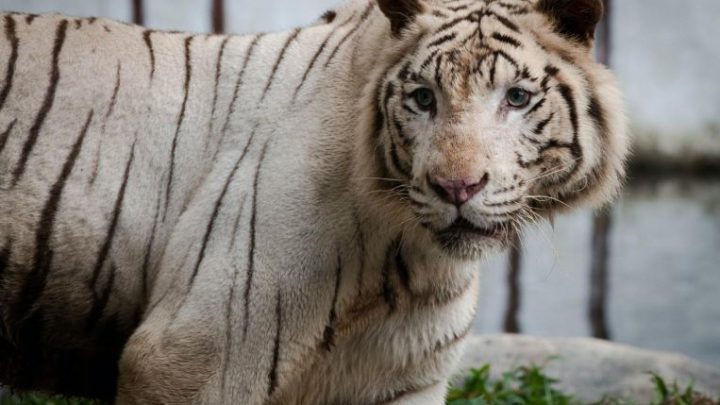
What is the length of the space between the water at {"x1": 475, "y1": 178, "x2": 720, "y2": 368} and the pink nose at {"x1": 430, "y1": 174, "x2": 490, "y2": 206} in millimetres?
3488

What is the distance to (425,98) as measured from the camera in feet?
7.98

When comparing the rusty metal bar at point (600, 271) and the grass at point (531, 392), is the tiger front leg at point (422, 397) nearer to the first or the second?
the grass at point (531, 392)

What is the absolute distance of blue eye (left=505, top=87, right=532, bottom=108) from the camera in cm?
239

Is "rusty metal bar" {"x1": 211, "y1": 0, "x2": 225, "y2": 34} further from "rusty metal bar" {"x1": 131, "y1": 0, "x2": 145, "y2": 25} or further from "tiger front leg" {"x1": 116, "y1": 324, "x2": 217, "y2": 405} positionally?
"tiger front leg" {"x1": 116, "y1": 324, "x2": 217, "y2": 405}

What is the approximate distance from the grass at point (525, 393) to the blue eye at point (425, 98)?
156 cm

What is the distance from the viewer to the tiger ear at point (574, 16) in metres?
2.46

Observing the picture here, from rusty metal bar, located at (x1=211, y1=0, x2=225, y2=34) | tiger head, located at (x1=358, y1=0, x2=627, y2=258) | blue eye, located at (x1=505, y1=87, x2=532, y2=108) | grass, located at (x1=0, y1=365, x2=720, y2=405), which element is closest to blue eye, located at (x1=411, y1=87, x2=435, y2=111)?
tiger head, located at (x1=358, y1=0, x2=627, y2=258)

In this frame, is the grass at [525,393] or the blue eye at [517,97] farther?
the grass at [525,393]

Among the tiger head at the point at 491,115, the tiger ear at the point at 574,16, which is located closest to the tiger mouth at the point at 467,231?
the tiger head at the point at 491,115

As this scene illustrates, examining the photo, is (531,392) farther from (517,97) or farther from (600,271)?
(600,271)

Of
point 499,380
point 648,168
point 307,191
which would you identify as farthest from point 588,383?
point 307,191

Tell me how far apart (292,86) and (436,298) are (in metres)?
0.62

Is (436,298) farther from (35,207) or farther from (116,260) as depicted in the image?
(35,207)

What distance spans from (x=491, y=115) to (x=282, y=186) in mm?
528
